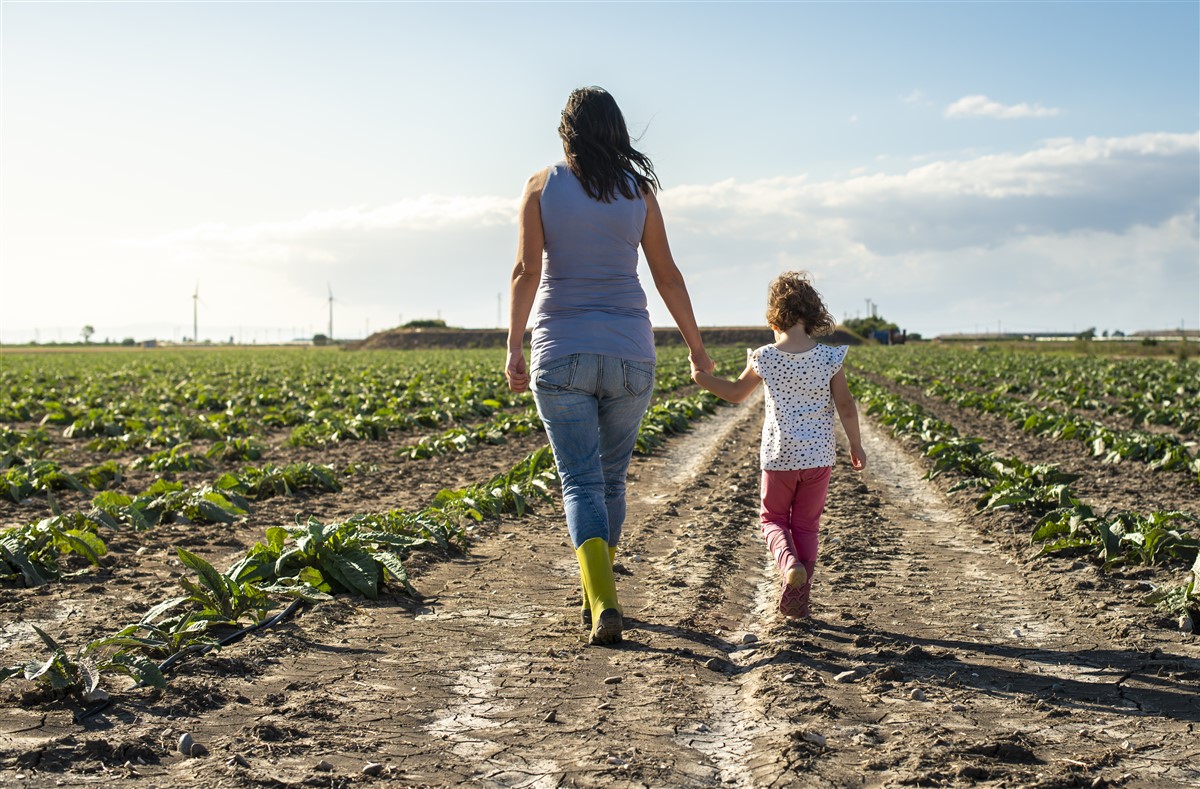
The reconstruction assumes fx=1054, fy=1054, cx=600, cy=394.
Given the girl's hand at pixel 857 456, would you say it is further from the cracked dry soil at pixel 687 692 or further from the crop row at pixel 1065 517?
the crop row at pixel 1065 517

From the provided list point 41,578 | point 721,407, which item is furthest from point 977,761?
point 721,407

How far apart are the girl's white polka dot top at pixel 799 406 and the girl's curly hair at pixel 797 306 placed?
0.12m

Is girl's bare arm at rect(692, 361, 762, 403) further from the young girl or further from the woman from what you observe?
the woman

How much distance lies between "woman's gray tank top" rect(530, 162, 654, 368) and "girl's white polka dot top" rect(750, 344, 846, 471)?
0.86m

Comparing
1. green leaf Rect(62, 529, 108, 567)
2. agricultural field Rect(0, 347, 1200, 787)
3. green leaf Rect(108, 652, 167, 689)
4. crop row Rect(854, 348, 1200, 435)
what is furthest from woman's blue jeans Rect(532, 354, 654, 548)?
crop row Rect(854, 348, 1200, 435)

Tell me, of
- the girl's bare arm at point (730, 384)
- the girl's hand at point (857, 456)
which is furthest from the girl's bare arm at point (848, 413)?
the girl's bare arm at point (730, 384)

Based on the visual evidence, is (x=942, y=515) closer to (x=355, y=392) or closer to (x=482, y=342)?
(x=355, y=392)

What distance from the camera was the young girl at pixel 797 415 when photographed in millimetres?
5168

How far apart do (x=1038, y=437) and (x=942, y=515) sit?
832 centimetres

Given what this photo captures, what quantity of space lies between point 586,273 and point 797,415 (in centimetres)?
134

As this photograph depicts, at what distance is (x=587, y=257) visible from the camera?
4703 mm

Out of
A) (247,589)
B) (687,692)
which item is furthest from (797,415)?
(247,589)

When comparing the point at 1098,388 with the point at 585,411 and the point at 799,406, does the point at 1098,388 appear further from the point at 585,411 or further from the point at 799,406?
the point at 585,411

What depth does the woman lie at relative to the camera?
4.68 meters
